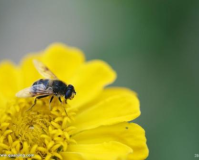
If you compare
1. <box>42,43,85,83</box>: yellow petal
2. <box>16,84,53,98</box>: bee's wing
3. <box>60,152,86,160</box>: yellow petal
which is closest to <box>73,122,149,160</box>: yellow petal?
<box>60,152,86,160</box>: yellow petal

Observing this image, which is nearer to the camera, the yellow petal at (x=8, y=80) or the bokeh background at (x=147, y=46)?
the yellow petal at (x=8, y=80)

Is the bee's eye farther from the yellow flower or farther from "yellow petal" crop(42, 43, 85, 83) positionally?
"yellow petal" crop(42, 43, 85, 83)

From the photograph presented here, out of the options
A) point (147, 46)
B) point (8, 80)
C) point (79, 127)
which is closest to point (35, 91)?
point (79, 127)

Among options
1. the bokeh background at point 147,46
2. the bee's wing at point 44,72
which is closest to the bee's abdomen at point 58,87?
the bee's wing at point 44,72

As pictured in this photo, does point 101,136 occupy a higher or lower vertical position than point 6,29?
lower

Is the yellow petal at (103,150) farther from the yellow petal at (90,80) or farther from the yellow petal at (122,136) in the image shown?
the yellow petal at (90,80)

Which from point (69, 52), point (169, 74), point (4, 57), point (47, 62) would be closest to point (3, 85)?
point (47, 62)

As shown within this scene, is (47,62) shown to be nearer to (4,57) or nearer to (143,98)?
(143,98)

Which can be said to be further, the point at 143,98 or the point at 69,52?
the point at 143,98
